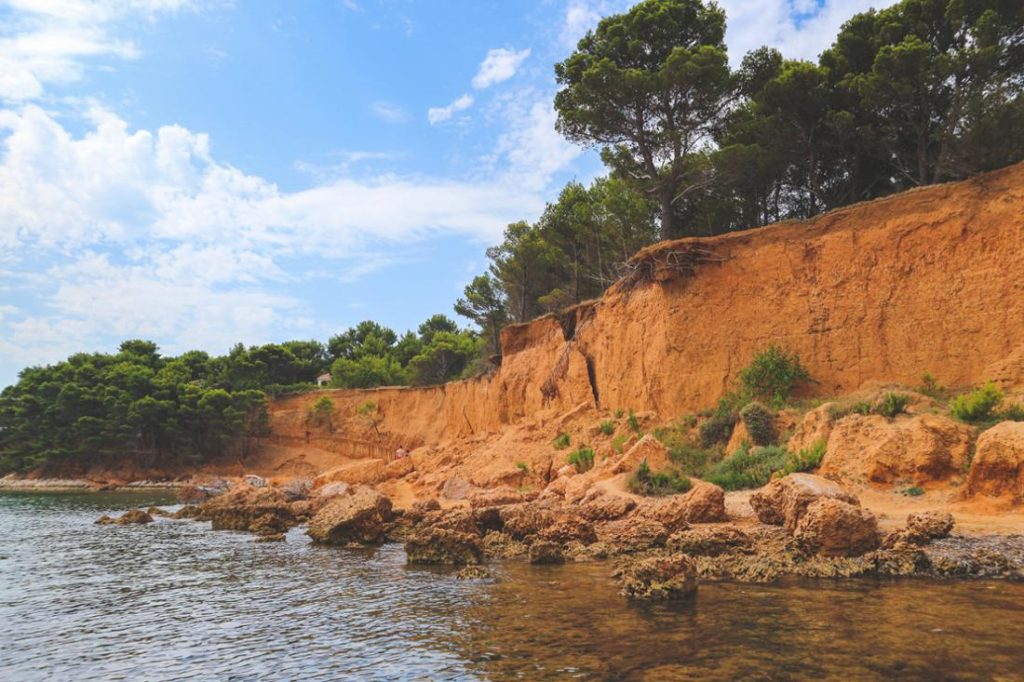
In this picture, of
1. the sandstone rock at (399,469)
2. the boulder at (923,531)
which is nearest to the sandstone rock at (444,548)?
the boulder at (923,531)

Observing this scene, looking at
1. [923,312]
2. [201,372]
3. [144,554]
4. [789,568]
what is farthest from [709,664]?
[201,372]

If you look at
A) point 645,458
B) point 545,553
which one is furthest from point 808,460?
point 545,553

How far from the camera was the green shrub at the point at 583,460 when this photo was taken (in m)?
23.3

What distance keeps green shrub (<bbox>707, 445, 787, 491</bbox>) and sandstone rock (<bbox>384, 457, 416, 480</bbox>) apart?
18489 mm

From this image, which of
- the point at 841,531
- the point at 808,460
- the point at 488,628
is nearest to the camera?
the point at 488,628

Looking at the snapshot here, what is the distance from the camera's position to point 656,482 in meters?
17.6

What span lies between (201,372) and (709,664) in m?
64.7

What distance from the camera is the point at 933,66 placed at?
22.4 metres

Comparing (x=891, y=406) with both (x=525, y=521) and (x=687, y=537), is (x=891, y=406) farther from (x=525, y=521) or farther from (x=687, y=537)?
(x=525, y=521)

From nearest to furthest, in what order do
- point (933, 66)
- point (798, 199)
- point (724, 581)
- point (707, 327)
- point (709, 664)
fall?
1. point (709, 664)
2. point (724, 581)
3. point (933, 66)
4. point (707, 327)
5. point (798, 199)

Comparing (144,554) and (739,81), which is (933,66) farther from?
(144,554)

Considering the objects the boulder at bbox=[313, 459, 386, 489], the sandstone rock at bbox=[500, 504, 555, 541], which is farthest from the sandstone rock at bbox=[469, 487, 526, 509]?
the boulder at bbox=[313, 459, 386, 489]

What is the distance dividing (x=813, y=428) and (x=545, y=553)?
8.82 meters

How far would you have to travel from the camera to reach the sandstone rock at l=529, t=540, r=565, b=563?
12078mm
